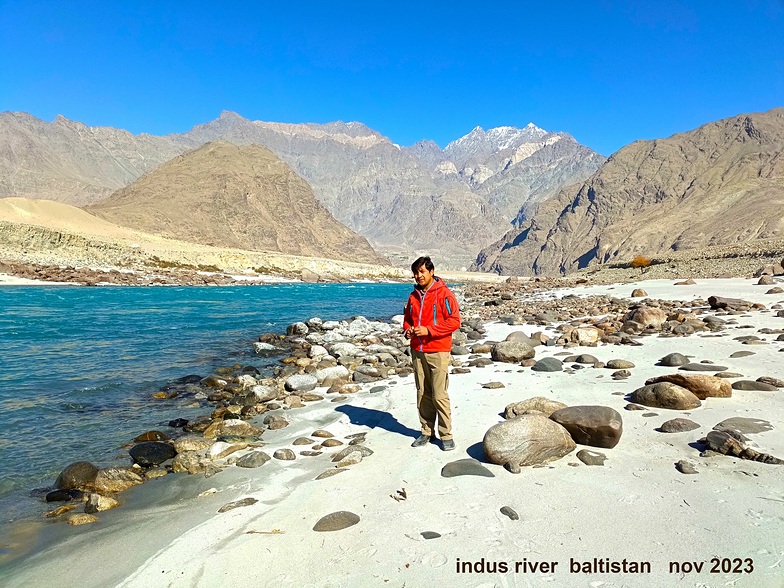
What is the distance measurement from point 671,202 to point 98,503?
475ft

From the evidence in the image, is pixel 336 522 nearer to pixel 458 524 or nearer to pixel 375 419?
pixel 458 524

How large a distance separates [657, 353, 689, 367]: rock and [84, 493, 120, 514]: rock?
8.57 meters

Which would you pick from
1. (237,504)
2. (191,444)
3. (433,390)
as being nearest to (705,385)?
(433,390)

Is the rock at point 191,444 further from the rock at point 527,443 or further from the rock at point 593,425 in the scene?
the rock at point 593,425

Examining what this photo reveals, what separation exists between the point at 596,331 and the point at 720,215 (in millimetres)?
103874

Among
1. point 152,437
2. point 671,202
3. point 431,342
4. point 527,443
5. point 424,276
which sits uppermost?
point 671,202

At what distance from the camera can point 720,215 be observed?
303 feet

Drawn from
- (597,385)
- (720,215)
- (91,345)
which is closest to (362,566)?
(597,385)

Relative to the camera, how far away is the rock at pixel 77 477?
5359mm

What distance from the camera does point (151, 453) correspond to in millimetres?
6238

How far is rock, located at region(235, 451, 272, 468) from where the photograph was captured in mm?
5668

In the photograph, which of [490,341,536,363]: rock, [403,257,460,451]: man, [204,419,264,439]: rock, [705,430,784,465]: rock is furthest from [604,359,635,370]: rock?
[204,419,264,439]: rock

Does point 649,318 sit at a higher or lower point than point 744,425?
higher

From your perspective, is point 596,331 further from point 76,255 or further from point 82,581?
point 76,255
